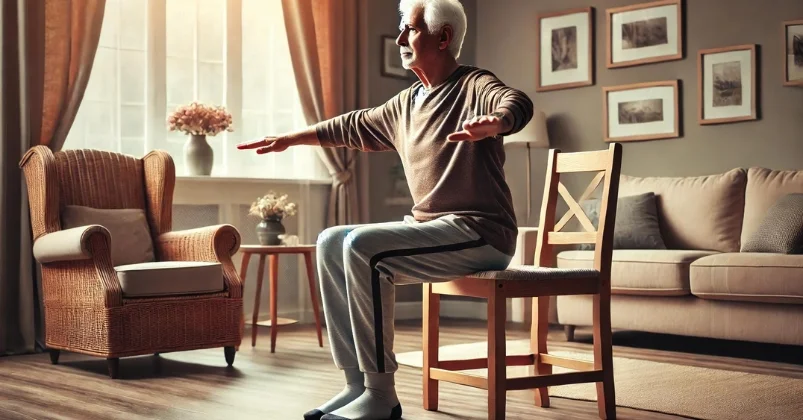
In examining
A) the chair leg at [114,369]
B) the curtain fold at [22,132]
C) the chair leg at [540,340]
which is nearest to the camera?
the chair leg at [540,340]

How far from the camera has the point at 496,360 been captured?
2611 millimetres

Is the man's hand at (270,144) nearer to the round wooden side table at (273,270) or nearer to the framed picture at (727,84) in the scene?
the round wooden side table at (273,270)

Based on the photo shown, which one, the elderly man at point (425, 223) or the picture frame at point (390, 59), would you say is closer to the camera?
the elderly man at point (425, 223)

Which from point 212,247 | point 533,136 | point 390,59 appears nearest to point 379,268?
point 212,247

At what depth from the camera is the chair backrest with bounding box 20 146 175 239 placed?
4.23 m

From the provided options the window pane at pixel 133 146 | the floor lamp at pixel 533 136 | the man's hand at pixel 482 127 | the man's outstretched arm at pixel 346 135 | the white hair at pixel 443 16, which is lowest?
the man's hand at pixel 482 127

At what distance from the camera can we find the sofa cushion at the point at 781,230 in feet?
14.5

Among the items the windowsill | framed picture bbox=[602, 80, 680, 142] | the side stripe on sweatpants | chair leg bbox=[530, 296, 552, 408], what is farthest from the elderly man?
framed picture bbox=[602, 80, 680, 142]

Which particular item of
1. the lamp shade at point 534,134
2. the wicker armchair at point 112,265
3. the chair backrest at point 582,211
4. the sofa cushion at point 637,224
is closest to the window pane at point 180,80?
the wicker armchair at point 112,265

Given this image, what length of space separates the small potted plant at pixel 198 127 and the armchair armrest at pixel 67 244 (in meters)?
1.06

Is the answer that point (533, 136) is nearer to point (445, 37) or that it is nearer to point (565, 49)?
point (565, 49)

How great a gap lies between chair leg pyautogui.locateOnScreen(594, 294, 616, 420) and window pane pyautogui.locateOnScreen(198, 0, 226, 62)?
11.2 feet

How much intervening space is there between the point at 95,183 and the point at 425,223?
7.89ft

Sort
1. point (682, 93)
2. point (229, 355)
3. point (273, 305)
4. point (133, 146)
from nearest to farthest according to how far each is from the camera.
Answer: point (229, 355) → point (273, 305) → point (133, 146) → point (682, 93)
